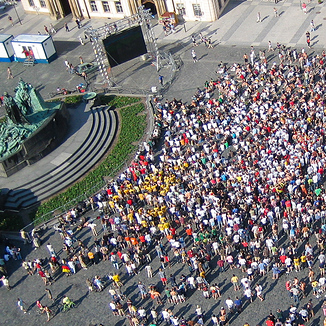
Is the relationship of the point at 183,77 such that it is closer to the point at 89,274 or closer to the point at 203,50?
A: the point at 203,50

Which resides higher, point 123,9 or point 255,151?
point 123,9

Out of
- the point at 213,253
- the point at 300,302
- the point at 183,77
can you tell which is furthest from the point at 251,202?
the point at 183,77

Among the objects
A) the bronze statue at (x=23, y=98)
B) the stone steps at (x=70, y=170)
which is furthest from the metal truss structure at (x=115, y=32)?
the bronze statue at (x=23, y=98)

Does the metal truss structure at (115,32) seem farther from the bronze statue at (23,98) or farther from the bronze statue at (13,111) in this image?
the bronze statue at (13,111)

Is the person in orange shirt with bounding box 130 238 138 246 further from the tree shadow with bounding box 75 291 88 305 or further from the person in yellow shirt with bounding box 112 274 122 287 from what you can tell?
the tree shadow with bounding box 75 291 88 305

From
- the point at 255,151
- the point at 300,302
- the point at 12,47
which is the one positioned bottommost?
the point at 300,302
